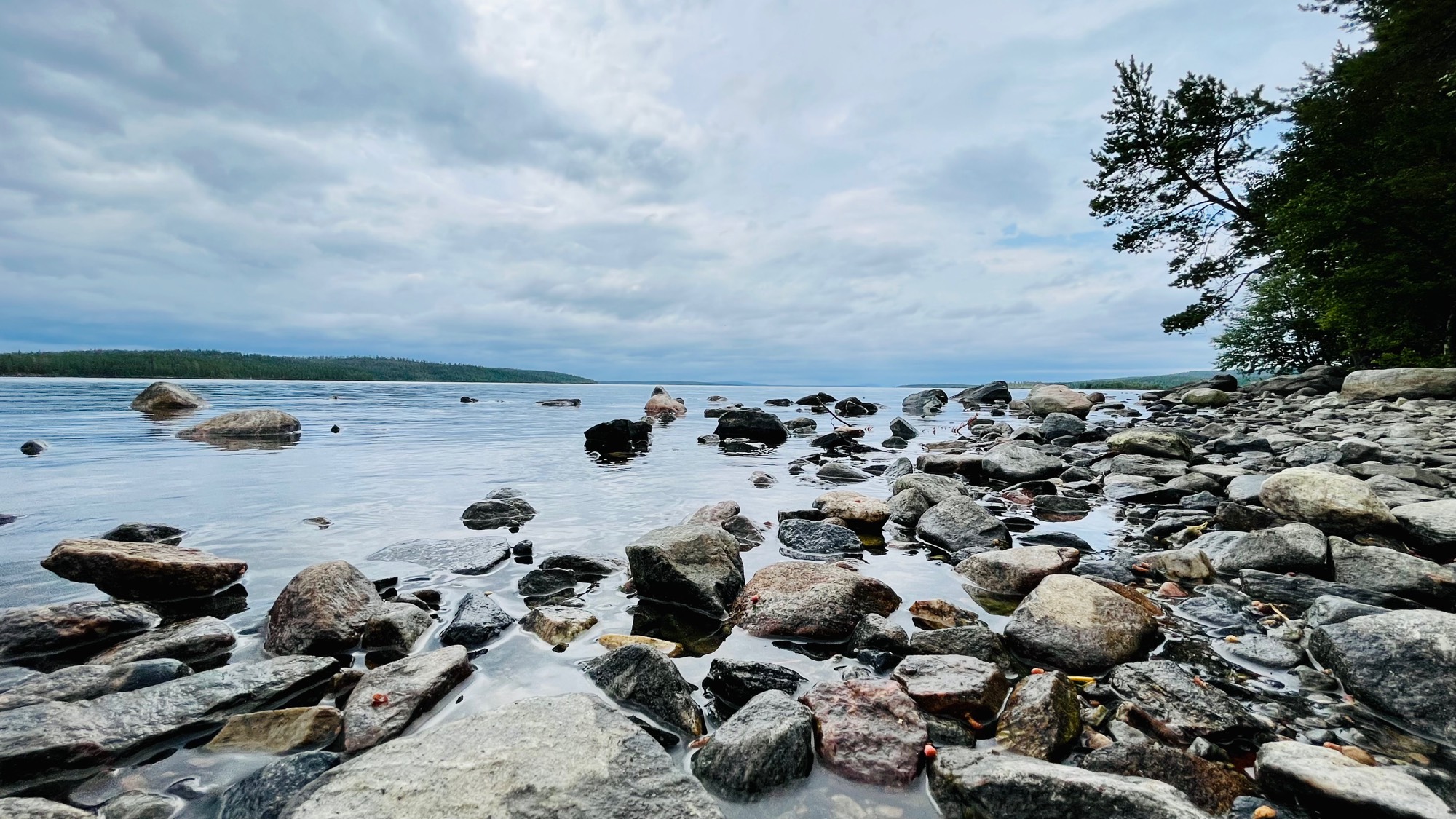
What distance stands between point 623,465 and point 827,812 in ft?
37.1

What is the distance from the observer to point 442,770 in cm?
211

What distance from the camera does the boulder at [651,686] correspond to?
294 centimetres

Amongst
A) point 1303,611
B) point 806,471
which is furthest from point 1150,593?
point 806,471

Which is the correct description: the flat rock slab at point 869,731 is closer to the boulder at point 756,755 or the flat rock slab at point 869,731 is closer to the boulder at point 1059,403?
the boulder at point 756,755

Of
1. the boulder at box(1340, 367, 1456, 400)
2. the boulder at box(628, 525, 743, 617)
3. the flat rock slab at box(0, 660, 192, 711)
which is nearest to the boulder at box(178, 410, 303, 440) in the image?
the flat rock slab at box(0, 660, 192, 711)

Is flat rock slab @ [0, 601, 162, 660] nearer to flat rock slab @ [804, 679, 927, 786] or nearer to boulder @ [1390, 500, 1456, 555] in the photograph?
flat rock slab @ [804, 679, 927, 786]

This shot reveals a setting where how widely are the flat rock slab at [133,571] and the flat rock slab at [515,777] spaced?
3845 millimetres

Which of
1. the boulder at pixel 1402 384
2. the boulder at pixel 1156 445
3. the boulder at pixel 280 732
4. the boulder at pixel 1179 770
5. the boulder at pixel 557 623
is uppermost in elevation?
the boulder at pixel 1402 384

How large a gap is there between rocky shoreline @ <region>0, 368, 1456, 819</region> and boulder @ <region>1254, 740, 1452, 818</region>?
0.5 inches

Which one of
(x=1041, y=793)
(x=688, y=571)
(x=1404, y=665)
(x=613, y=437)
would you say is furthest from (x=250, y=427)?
(x=1404, y=665)

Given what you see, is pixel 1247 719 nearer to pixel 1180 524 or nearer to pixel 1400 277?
pixel 1180 524

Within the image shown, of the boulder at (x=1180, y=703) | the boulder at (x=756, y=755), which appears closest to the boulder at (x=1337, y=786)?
the boulder at (x=1180, y=703)

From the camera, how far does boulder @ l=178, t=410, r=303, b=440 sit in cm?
1845

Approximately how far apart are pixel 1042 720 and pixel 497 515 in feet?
21.5
